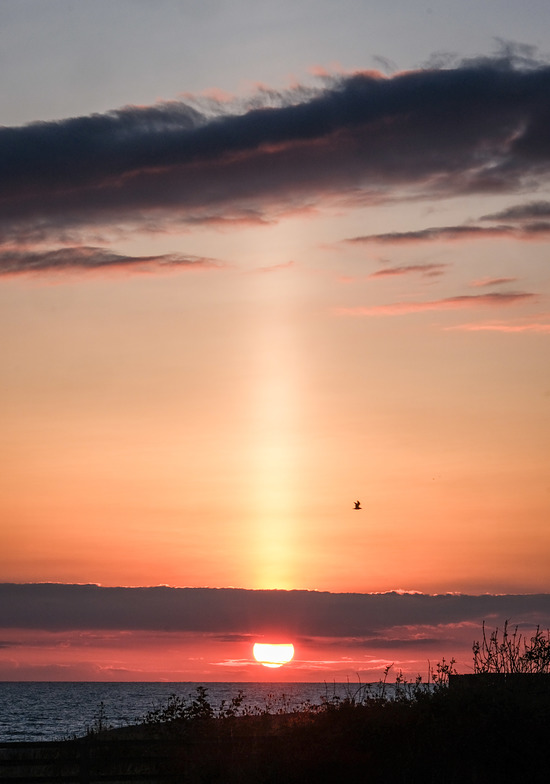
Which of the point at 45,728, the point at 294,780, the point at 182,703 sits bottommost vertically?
the point at 294,780

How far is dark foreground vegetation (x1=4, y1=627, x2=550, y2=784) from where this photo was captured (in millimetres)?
17562

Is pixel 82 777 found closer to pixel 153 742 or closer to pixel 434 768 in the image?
pixel 153 742

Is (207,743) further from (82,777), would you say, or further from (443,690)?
(443,690)

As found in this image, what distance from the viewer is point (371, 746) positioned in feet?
59.0

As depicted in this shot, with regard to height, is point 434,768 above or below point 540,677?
below

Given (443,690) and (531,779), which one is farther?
(443,690)

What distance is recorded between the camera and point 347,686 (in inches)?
793

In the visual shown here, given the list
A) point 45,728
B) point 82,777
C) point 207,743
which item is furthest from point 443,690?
point 45,728

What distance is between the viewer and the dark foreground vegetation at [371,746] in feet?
57.6

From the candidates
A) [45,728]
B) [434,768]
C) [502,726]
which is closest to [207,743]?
[434,768]

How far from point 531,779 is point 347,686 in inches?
164

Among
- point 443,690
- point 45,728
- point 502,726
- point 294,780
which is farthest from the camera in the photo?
point 45,728

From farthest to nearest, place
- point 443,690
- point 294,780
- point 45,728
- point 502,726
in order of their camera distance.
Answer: point 45,728 < point 443,690 < point 502,726 < point 294,780

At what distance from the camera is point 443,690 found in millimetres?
20031
